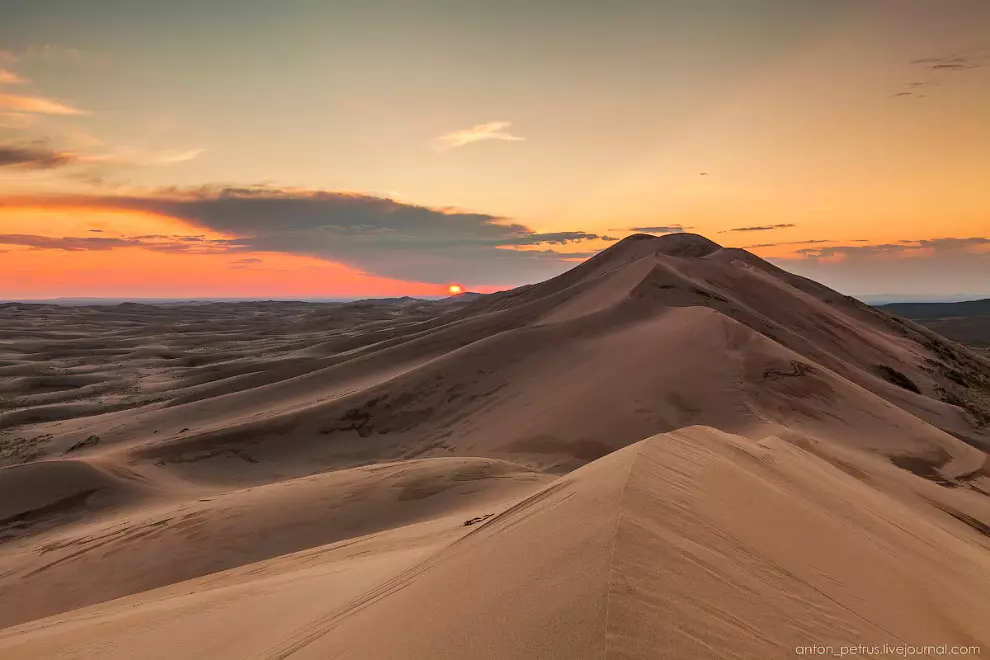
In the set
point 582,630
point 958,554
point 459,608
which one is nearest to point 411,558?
point 459,608

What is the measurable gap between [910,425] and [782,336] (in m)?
6.33

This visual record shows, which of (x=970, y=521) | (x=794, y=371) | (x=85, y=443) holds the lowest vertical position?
(x=85, y=443)

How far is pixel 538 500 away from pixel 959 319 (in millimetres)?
106611

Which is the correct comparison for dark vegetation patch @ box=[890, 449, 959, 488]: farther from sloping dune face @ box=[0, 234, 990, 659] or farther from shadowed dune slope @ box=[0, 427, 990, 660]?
shadowed dune slope @ box=[0, 427, 990, 660]

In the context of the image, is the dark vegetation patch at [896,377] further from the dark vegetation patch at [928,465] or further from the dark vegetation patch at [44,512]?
the dark vegetation patch at [44,512]

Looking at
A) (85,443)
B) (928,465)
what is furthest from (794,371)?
(85,443)

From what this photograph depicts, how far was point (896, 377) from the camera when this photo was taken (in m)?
18.5

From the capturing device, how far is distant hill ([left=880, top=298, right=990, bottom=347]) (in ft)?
216

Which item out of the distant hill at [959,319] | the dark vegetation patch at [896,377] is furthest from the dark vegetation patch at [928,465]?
the distant hill at [959,319]

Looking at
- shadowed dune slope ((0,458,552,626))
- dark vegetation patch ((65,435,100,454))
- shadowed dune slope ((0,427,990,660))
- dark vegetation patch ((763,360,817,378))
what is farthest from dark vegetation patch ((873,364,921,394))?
dark vegetation patch ((65,435,100,454))

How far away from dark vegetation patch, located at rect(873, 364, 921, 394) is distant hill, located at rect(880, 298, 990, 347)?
3655 centimetres

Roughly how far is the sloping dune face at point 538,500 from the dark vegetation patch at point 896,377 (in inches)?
7.9

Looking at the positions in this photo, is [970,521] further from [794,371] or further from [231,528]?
[231,528]

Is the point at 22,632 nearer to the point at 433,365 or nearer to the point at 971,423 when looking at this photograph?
the point at 433,365
